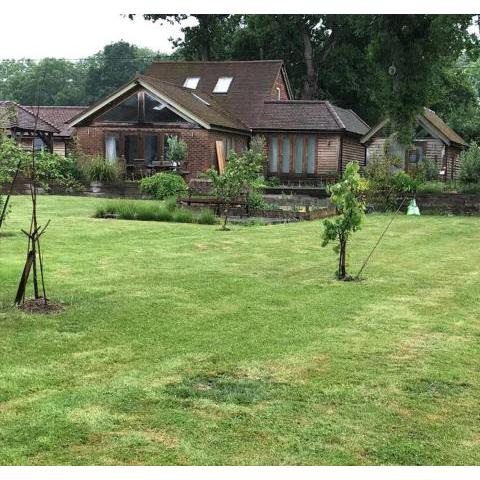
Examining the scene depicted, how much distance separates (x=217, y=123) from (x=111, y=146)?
5588 millimetres

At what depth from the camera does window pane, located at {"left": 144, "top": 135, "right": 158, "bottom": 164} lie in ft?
115

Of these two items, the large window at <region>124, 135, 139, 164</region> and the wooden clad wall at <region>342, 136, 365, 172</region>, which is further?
the wooden clad wall at <region>342, 136, 365, 172</region>

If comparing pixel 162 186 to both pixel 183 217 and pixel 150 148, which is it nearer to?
pixel 183 217

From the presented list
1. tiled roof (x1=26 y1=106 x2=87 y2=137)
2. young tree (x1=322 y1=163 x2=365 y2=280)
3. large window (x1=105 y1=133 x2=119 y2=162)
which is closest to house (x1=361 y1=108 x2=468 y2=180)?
large window (x1=105 y1=133 x2=119 y2=162)

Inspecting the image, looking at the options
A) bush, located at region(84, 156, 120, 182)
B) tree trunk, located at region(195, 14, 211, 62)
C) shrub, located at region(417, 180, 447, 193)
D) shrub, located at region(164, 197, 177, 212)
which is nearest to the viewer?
shrub, located at region(164, 197, 177, 212)

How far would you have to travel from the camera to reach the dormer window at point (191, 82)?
4247cm

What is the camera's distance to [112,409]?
17.4 ft

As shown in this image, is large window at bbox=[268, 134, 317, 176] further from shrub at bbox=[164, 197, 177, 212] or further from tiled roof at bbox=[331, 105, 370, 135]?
shrub at bbox=[164, 197, 177, 212]

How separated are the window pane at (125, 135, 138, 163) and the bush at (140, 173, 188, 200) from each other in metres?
6.94

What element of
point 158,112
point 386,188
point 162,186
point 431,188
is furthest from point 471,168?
point 158,112

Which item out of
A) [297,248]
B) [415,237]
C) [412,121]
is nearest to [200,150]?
→ [412,121]

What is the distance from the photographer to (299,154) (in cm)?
3759

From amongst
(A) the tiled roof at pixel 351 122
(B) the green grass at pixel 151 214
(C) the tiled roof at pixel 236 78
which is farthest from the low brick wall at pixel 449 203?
(C) the tiled roof at pixel 236 78

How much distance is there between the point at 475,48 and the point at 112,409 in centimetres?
2857
